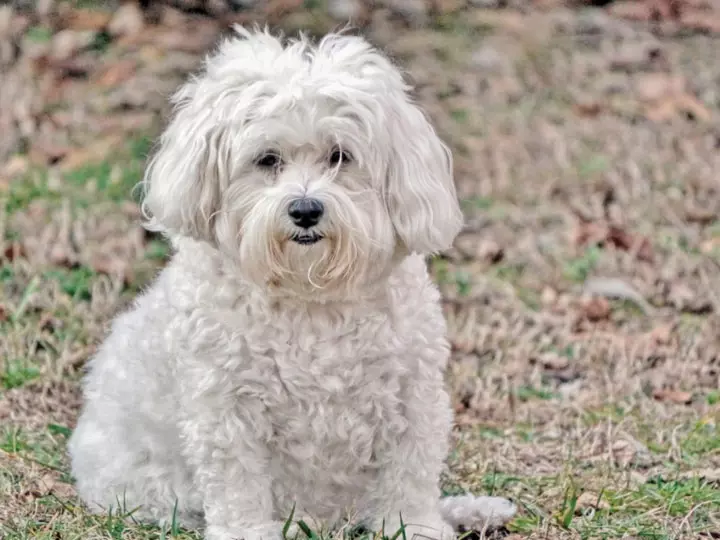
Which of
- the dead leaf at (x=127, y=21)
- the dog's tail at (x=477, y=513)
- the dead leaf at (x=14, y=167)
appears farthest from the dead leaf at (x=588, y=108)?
the dog's tail at (x=477, y=513)

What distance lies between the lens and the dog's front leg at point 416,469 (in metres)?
4.09

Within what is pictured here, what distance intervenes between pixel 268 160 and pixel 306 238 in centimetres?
28

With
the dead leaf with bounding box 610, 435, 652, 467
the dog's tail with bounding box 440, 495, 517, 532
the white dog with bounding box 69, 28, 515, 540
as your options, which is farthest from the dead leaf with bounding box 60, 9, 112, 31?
the dog's tail with bounding box 440, 495, 517, 532

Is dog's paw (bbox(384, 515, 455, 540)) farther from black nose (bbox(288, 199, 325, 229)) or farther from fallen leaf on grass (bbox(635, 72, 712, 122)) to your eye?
fallen leaf on grass (bbox(635, 72, 712, 122))

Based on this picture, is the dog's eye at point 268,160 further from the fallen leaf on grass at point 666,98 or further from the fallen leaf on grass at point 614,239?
the fallen leaf on grass at point 666,98

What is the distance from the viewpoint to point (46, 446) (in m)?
5.00

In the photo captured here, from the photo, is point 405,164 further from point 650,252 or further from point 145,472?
point 650,252

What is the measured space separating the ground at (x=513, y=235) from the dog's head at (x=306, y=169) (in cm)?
102

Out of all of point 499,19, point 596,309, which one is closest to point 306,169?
point 596,309

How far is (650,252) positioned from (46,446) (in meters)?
3.65

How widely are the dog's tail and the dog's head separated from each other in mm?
859

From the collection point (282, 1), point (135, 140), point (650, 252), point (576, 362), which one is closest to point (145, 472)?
point (576, 362)

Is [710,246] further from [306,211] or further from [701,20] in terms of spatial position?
[306,211]

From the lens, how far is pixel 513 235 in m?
7.63
